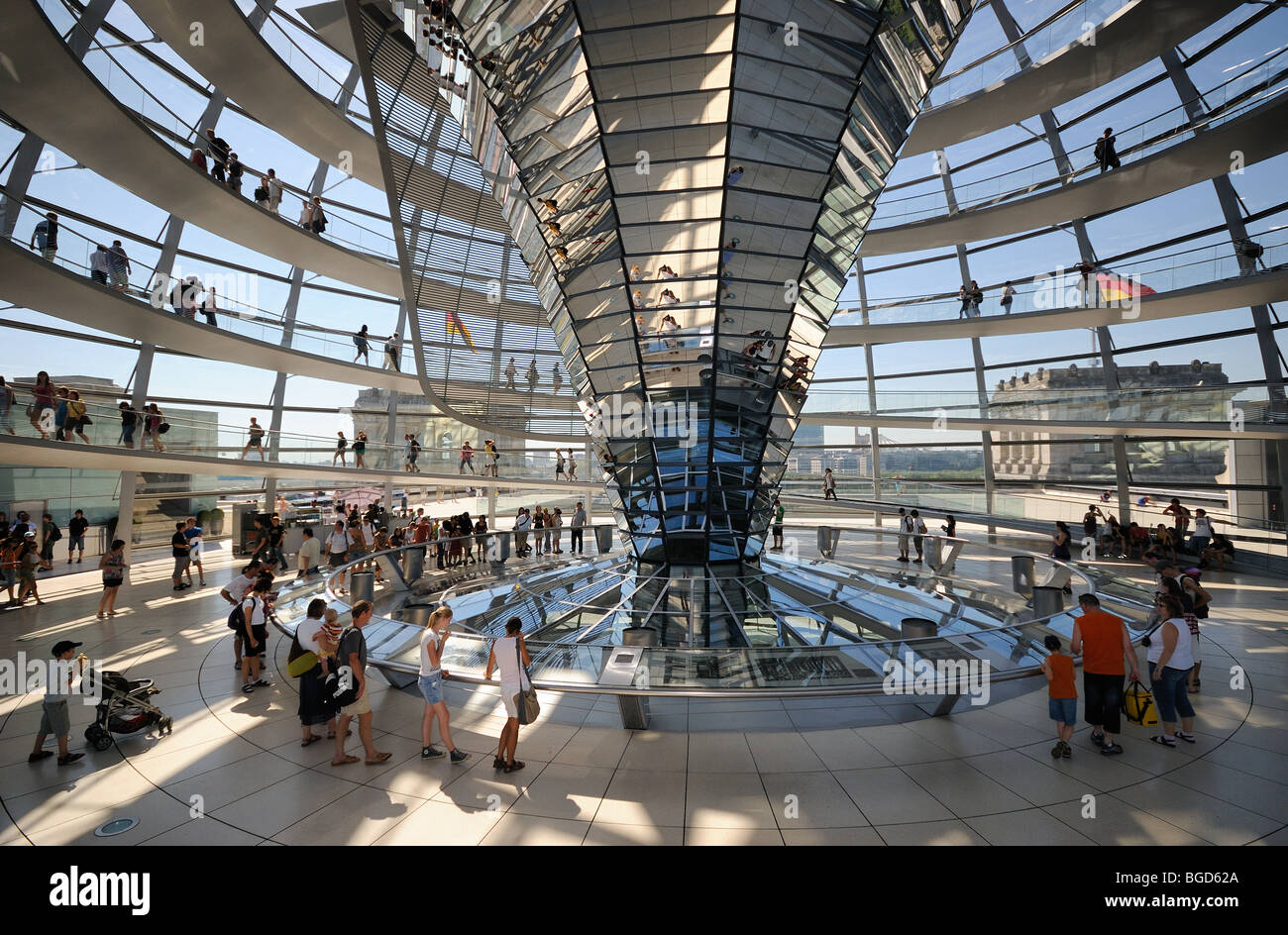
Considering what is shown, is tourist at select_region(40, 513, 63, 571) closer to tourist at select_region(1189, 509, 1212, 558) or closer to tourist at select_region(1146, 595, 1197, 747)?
tourist at select_region(1146, 595, 1197, 747)

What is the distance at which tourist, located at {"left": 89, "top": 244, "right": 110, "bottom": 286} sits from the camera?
14459mm

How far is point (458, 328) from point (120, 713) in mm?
14248

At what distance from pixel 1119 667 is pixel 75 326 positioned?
84.2ft

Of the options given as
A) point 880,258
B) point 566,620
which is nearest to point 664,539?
point 566,620

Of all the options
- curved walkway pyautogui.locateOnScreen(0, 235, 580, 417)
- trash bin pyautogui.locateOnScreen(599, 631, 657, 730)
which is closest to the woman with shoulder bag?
trash bin pyautogui.locateOnScreen(599, 631, 657, 730)

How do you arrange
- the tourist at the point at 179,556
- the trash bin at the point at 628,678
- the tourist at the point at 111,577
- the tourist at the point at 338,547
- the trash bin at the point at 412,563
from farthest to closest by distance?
the tourist at the point at 338,547 → the trash bin at the point at 412,563 → the tourist at the point at 179,556 → the tourist at the point at 111,577 → the trash bin at the point at 628,678

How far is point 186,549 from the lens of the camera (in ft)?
50.9

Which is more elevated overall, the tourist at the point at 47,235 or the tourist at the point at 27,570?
the tourist at the point at 47,235

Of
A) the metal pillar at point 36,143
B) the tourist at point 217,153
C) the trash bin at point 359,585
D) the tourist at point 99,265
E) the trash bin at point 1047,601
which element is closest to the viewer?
the trash bin at point 1047,601

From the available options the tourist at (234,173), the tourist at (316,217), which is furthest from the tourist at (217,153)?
the tourist at (316,217)

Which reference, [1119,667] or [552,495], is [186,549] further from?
[552,495]

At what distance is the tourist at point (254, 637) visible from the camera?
8570mm

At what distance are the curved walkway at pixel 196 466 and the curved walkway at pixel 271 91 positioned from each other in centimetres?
999

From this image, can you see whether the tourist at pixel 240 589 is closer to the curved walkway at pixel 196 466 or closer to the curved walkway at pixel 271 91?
the curved walkway at pixel 196 466
